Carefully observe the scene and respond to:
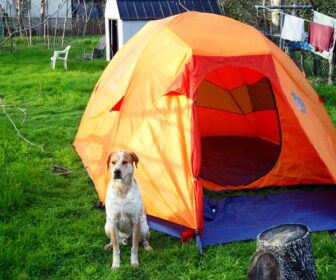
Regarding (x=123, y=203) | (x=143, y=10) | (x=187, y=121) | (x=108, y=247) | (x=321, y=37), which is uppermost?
(x=143, y=10)

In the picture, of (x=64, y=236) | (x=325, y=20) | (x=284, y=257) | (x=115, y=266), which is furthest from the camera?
(x=325, y=20)

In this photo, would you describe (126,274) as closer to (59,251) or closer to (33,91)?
(59,251)

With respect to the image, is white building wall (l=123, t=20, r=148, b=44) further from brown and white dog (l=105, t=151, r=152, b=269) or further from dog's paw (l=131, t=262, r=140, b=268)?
dog's paw (l=131, t=262, r=140, b=268)

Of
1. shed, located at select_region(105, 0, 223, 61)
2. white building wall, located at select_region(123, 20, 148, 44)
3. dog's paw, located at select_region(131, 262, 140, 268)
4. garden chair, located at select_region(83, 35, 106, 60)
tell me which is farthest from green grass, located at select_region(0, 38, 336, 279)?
garden chair, located at select_region(83, 35, 106, 60)

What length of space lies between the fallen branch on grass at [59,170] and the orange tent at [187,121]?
0.30 meters

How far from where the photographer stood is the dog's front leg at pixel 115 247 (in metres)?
4.03

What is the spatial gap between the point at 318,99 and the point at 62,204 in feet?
9.82

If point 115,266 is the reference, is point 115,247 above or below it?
above

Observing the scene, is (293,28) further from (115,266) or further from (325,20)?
(115,266)

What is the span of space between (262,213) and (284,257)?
1.68 m

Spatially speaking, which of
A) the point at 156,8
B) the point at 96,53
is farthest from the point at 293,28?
the point at 96,53

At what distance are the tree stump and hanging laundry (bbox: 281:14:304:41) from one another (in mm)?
6587

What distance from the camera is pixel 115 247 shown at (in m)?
4.07

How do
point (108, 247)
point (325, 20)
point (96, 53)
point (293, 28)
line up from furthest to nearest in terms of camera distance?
1. point (96, 53)
2. point (293, 28)
3. point (325, 20)
4. point (108, 247)
